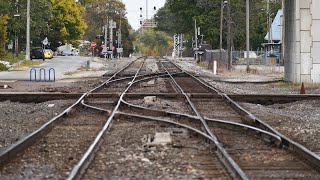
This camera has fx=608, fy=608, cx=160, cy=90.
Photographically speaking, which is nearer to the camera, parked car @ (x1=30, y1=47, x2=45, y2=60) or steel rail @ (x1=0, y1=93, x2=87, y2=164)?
steel rail @ (x1=0, y1=93, x2=87, y2=164)

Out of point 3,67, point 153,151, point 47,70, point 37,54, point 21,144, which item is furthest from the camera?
Result: point 37,54

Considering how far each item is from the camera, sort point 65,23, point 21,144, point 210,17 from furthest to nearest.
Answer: point 65,23 < point 210,17 < point 21,144

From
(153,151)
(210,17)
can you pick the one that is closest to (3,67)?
(153,151)

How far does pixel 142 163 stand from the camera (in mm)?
8789

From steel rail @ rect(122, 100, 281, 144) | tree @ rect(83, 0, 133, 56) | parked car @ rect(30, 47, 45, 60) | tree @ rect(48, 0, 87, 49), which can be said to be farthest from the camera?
tree @ rect(83, 0, 133, 56)

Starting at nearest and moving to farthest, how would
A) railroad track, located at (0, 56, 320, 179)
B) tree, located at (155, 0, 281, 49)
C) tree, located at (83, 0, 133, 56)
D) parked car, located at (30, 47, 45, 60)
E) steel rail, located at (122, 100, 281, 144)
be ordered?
railroad track, located at (0, 56, 320, 179) → steel rail, located at (122, 100, 281, 144) → parked car, located at (30, 47, 45, 60) → tree, located at (155, 0, 281, 49) → tree, located at (83, 0, 133, 56)

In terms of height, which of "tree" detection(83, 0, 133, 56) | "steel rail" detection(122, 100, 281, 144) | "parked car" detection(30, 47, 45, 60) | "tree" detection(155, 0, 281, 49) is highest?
"tree" detection(83, 0, 133, 56)

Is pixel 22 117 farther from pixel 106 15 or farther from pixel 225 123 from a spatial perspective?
pixel 106 15

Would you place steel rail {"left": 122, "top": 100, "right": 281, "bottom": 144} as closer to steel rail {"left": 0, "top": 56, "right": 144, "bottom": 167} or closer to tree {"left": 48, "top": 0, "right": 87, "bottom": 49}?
steel rail {"left": 0, "top": 56, "right": 144, "bottom": 167}

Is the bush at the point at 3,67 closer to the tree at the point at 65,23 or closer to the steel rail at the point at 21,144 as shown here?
the steel rail at the point at 21,144

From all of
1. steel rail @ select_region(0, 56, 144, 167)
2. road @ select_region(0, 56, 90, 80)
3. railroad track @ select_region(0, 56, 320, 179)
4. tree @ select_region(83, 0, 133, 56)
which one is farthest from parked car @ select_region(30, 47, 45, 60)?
tree @ select_region(83, 0, 133, 56)

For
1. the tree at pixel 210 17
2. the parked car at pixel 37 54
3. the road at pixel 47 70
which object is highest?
the tree at pixel 210 17

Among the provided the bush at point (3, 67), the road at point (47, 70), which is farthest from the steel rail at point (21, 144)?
the bush at point (3, 67)

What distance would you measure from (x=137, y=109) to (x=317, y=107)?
5.53m
